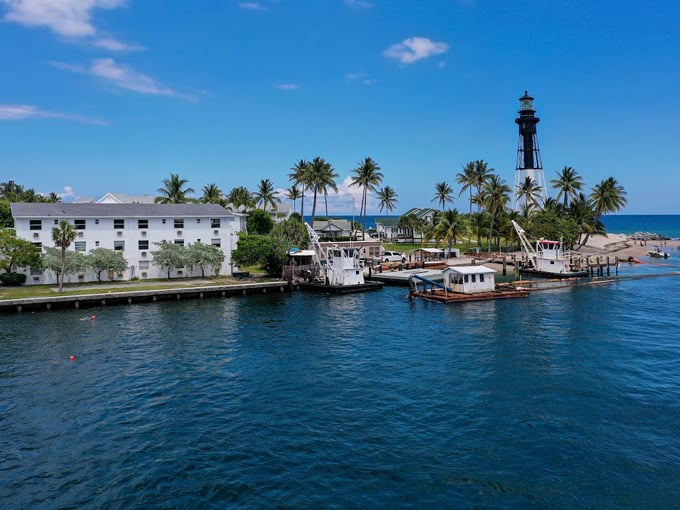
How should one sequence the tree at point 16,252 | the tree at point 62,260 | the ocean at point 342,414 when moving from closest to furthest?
the ocean at point 342,414, the tree at point 16,252, the tree at point 62,260

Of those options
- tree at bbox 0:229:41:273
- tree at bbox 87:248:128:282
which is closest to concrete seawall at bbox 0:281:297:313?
tree at bbox 87:248:128:282

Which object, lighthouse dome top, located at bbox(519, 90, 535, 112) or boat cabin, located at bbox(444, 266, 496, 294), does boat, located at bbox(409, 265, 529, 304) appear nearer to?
boat cabin, located at bbox(444, 266, 496, 294)

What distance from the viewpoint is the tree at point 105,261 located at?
67.9 m

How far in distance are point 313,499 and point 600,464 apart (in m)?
12.5

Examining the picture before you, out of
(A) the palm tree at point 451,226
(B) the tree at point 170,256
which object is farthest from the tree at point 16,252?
(A) the palm tree at point 451,226

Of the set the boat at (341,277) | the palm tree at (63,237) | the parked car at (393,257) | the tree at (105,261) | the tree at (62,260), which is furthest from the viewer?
the parked car at (393,257)

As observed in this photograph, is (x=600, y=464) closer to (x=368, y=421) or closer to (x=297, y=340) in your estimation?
(x=368, y=421)

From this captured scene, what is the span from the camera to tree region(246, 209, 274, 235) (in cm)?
11838

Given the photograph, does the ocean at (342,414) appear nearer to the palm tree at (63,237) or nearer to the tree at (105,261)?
the palm tree at (63,237)

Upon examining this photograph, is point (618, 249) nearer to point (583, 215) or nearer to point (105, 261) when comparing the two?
point (583, 215)

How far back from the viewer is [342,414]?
2658 centimetres

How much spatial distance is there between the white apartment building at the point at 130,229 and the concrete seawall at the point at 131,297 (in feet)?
37.8

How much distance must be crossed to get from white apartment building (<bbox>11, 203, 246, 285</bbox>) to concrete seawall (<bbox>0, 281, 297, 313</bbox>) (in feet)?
37.8

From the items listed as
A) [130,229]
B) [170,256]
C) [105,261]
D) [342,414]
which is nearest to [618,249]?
[170,256]
